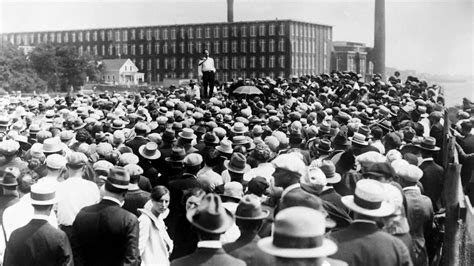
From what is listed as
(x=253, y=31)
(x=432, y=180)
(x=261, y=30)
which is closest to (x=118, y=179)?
(x=432, y=180)

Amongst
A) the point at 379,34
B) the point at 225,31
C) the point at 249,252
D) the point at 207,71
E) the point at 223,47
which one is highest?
the point at 225,31

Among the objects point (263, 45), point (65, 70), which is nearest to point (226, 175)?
point (65, 70)

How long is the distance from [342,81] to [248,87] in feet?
13.7

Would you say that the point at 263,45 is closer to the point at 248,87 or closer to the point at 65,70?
the point at 65,70

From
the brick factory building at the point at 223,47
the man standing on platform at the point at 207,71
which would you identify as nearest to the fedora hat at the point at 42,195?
the man standing on platform at the point at 207,71

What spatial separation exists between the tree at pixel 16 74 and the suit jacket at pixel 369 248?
6013 cm

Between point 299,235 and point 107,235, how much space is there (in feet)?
7.88

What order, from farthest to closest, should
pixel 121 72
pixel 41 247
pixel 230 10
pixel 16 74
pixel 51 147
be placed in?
pixel 121 72, pixel 230 10, pixel 16 74, pixel 51 147, pixel 41 247

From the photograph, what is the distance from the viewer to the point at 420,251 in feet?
22.0

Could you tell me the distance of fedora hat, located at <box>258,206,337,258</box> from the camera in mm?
3797

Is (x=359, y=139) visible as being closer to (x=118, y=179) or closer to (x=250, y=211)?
(x=118, y=179)

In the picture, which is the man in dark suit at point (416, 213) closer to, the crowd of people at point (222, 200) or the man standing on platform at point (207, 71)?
the crowd of people at point (222, 200)

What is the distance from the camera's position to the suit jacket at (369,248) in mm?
4805

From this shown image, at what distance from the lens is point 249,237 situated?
484 centimetres
